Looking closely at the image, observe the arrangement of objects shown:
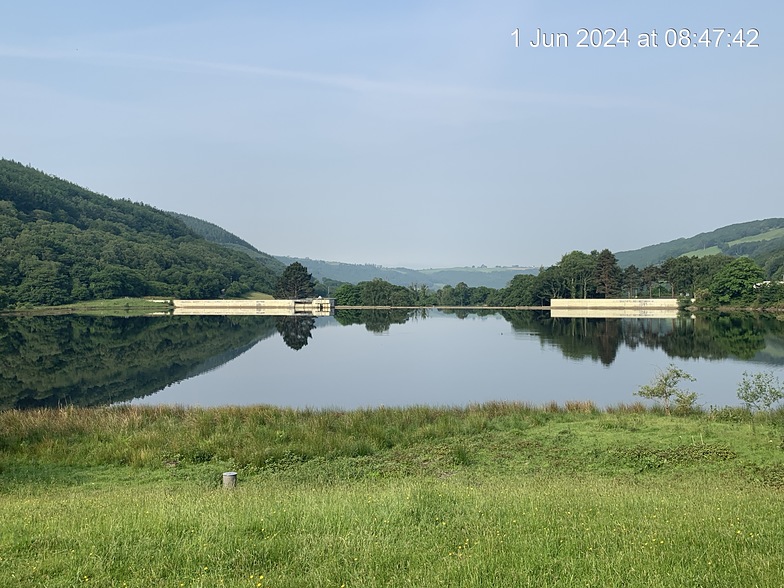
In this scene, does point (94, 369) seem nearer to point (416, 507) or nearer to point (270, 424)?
point (270, 424)

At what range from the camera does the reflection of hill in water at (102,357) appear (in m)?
33.2

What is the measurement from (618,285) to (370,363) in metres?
87.6

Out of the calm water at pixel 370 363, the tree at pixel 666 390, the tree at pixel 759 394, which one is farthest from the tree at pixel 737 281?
the tree at pixel 759 394

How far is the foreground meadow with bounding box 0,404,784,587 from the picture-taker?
5.58m

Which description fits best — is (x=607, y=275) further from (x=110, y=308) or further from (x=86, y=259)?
(x=86, y=259)

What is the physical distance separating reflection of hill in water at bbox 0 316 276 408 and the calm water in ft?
0.37

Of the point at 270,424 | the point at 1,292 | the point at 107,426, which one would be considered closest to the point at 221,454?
the point at 270,424

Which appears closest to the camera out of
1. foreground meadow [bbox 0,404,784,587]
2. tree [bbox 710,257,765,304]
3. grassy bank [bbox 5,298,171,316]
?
foreground meadow [bbox 0,404,784,587]

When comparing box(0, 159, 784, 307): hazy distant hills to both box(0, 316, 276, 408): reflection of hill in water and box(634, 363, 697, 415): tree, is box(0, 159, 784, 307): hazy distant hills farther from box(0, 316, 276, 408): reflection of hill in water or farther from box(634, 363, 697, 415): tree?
box(634, 363, 697, 415): tree

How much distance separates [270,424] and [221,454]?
3392mm

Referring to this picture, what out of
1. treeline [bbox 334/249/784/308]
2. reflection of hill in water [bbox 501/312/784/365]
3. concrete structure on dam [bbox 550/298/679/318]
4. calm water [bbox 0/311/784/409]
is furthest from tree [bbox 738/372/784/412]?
concrete structure on dam [bbox 550/298/679/318]

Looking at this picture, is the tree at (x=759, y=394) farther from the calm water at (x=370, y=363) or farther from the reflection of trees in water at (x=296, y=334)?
the reflection of trees in water at (x=296, y=334)

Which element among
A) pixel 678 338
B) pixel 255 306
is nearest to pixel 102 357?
pixel 678 338

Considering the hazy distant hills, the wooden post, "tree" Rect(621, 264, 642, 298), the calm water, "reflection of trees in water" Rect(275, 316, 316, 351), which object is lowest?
the calm water
